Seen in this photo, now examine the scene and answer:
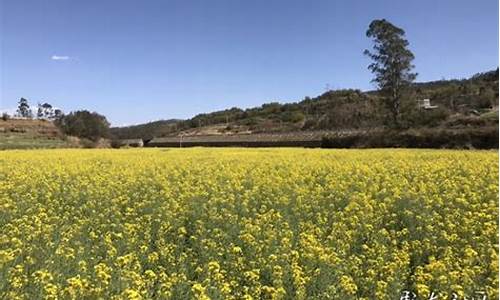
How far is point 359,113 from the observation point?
7756 centimetres

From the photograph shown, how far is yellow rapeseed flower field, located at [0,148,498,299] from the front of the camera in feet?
18.6

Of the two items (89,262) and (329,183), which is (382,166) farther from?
(89,262)

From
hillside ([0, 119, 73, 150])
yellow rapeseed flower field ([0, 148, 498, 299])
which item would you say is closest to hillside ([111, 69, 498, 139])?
hillside ([0, 119, 73, 150])

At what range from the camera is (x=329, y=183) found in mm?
12680

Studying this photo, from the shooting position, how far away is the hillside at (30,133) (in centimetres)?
5980

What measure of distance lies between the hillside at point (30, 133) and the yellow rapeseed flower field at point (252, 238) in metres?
46.9

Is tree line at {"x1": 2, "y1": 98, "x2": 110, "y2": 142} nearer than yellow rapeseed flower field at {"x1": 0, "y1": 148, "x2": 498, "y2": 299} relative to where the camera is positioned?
No

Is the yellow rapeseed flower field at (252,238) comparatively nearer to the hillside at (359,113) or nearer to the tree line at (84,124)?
the hillside at (359,113)

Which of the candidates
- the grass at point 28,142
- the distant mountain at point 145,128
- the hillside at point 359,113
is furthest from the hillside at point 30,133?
the distant mountain at point 145,128

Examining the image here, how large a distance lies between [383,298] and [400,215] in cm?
433

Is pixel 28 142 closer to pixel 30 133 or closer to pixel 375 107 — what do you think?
A: pixel 30 133

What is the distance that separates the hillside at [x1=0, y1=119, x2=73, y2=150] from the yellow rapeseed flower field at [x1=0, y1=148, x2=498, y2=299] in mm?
46868

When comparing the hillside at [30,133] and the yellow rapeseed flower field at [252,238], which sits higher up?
the hillside at [30,133]

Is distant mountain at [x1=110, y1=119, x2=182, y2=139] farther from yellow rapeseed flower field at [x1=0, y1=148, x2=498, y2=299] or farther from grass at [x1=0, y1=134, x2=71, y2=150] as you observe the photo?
yellow rapeseed flower field at [x1=0, y1=148, x2=498, y2=299]
